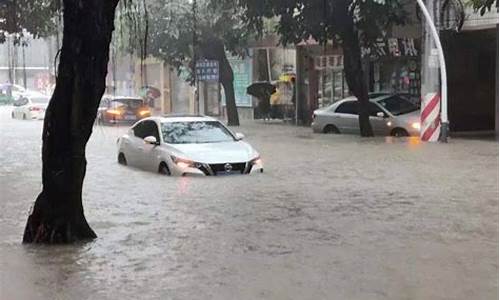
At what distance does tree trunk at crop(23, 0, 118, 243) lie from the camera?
783 centimetres

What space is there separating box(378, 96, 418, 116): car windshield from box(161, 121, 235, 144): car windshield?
9.17 metres

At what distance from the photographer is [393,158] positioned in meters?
17.3

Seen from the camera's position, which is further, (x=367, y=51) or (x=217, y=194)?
(x=367, y=51)

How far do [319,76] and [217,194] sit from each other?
21.1 meters

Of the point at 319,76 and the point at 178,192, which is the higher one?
the point at 319,76

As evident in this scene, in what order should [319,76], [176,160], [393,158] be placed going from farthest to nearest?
[319,76]
[393,158]
[176,160]

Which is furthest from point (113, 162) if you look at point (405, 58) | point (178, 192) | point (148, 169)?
point (405, 58)

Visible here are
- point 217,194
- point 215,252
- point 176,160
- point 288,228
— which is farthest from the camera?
point 176,160

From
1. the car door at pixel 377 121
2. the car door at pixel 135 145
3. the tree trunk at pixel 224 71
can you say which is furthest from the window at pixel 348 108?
the car door at pixel 135 145

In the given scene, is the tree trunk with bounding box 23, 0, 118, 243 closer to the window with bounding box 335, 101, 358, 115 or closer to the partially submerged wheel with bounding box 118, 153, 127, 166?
the partially submerged wheel with bounding box 118, 153, 127, 166

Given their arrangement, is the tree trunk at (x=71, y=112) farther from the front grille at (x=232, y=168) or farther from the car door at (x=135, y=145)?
the car door at (x=135, y=145)

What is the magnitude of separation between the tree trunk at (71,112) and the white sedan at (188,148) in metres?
6.02

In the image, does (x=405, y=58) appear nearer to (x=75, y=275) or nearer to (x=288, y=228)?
(x=288, y=228)

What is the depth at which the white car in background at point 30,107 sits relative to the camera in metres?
38.9
